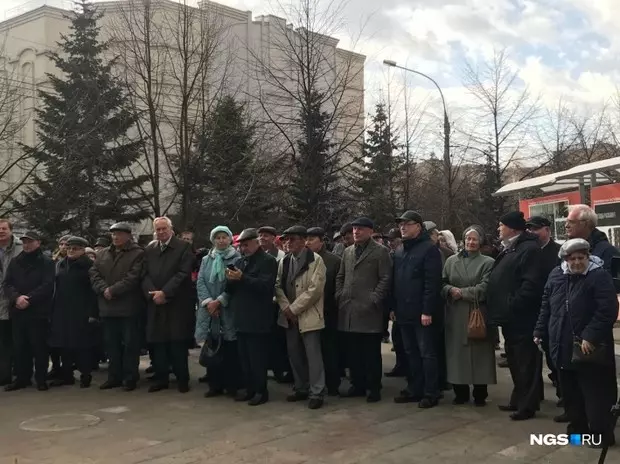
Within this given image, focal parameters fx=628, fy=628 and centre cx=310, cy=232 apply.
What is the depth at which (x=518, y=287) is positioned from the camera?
241 inches

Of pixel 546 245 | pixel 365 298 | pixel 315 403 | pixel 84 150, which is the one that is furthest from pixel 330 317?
pixel 84 150

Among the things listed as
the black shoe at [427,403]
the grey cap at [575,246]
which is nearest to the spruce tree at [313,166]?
the black shoe at [427,403]

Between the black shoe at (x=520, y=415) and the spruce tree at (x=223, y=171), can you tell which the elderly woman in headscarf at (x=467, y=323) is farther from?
the spruce tree at (x=223, y=171)

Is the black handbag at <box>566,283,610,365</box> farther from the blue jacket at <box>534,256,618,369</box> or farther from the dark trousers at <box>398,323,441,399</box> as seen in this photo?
the dark trousers at <box>398,323,441,399</box>

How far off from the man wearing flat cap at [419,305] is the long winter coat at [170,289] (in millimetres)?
2536

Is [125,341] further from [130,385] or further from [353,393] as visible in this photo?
[353,393]

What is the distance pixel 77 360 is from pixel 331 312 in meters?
3.54

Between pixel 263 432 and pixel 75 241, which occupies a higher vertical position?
pixel 75 241

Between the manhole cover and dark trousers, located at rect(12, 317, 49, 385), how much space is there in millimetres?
1565

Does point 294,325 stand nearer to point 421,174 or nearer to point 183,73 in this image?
point 183,73

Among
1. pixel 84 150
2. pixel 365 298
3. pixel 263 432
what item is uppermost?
pixel 84 150

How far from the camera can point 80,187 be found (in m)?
19.6

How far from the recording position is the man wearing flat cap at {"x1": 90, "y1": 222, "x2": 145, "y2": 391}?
766cm

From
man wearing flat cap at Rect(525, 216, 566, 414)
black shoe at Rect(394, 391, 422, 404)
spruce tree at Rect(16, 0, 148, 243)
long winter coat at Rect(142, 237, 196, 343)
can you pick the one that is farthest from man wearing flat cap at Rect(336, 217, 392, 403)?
spruce tree at Rect(16, 0, 148, 243)
